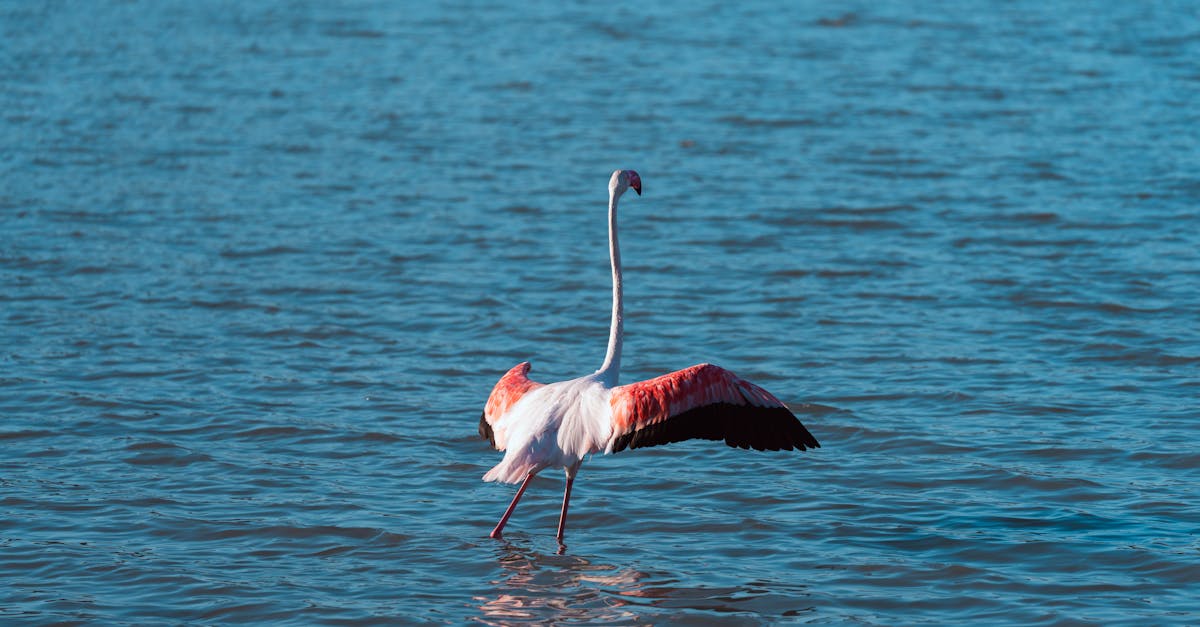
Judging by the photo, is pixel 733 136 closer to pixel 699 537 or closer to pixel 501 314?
pixel 501 314

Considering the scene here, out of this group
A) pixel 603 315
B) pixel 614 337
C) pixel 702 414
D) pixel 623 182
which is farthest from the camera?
pixel 603 315

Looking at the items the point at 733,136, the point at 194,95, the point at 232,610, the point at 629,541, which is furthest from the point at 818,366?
the point at 194,95

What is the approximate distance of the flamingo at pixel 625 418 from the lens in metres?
7.22

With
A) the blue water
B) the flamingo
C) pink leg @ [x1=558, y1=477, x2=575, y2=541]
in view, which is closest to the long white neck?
the flamingo

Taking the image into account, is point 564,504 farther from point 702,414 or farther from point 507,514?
point 702,414

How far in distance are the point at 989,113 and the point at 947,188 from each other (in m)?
3.05

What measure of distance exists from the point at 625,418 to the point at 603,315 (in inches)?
172

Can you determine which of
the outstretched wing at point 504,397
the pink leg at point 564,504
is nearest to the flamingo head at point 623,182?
the outstretched wing at point 504,397

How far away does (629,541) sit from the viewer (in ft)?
25.7

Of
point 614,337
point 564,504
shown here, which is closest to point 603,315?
point 614,337

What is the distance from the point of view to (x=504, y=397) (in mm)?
8008

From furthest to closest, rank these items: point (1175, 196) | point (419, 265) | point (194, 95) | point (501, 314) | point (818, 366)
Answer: point (194, 95)
point (1175, 196)
point (419, 265)
point (501, 314)
point (818, 366)

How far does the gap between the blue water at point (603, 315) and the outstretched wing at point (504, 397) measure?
1.59ft

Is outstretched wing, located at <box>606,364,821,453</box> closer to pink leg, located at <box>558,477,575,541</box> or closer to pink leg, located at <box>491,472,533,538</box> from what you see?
pink leg, located at <box>558,477,575,541</box>
